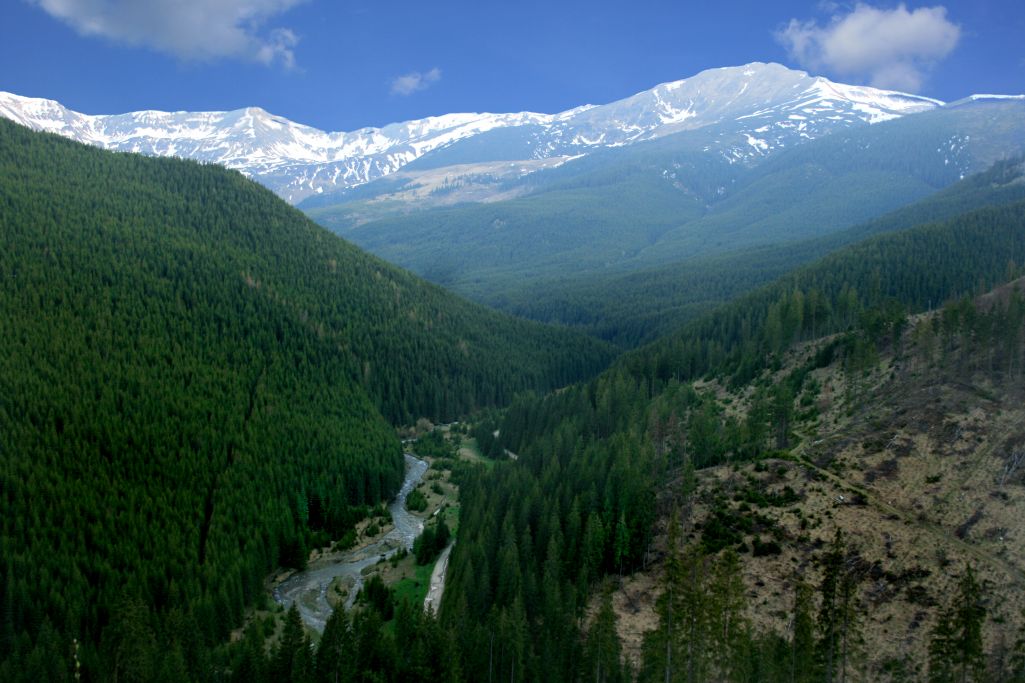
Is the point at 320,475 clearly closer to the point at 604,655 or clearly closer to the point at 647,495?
the point at 647,495

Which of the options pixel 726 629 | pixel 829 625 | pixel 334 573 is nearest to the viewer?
pixel 829 625

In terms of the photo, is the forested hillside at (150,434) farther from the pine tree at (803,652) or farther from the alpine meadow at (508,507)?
the pine tree at (803,652)

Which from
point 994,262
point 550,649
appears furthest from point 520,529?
point 994,262

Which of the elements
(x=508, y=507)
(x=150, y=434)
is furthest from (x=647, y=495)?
(x=150, y=434)

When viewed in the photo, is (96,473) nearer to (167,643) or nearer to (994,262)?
(167,643)

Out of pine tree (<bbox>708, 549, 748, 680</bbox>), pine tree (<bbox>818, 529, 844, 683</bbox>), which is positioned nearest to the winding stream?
pine tree (<bbox>708, 549, 748, 680</bbox>)
